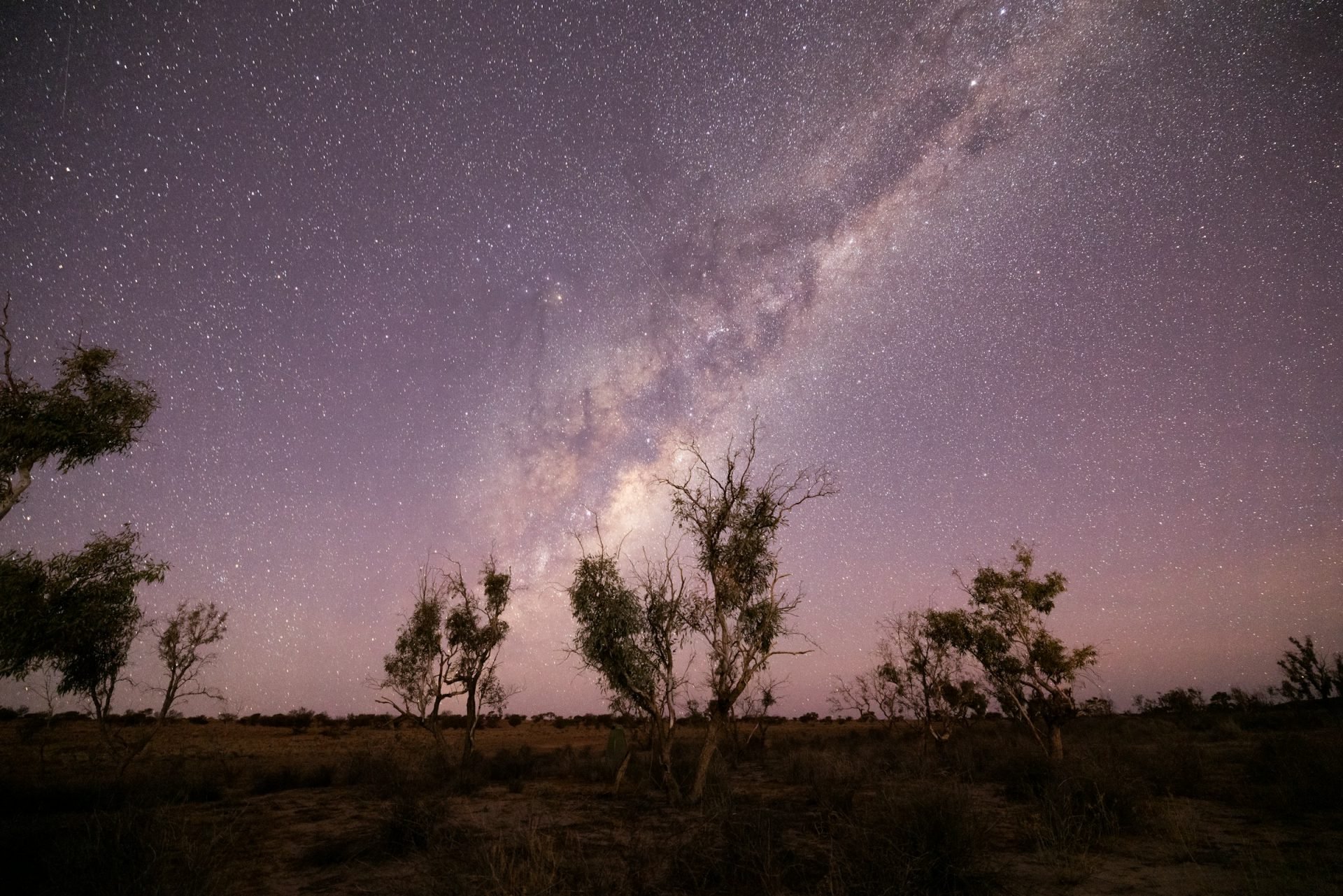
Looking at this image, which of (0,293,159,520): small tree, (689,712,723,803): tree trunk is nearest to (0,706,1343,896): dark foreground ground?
(689,712,723,803): tree trunk

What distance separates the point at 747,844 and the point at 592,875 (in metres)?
2.56

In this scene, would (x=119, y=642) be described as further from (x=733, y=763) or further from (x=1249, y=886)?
(x=1249, y=886)

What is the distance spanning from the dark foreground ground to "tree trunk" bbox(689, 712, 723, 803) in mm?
900

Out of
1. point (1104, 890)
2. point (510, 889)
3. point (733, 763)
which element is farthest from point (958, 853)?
point (733, 763)

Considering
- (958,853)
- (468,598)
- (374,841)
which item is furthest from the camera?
(468,598)

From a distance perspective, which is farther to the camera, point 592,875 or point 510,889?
point 592,875

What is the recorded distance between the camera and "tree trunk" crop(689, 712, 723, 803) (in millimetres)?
14281

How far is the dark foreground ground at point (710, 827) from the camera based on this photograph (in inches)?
290

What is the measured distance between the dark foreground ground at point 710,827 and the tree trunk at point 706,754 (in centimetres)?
90

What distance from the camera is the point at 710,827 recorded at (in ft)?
29.0

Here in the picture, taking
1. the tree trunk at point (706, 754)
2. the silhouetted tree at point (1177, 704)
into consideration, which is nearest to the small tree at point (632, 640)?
the tree trunk at point (706, 754)

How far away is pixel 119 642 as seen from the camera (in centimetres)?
1695

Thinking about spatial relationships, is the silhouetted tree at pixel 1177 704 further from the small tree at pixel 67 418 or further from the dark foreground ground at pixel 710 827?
the small tree at pixel 67 418

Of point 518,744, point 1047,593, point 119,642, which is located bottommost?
point 518,744
